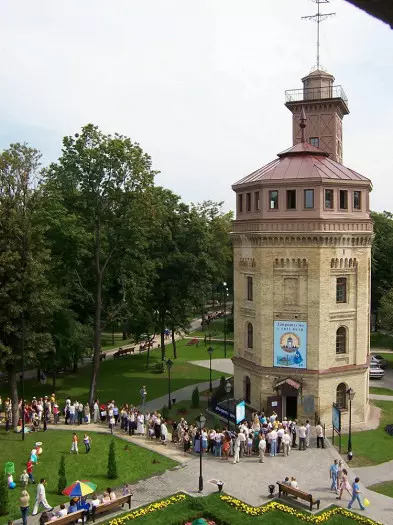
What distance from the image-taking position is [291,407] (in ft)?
97.1

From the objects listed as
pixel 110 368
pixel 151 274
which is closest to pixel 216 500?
pixel 151 274

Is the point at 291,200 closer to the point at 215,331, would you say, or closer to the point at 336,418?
the point at 336,418

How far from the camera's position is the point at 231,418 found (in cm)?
2956

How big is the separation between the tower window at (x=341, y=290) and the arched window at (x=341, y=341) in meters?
1.56

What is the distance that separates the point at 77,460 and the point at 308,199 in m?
17.2

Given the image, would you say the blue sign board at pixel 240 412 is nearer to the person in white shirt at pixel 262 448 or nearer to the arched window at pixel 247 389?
the person in white shirt at pixel 262 448

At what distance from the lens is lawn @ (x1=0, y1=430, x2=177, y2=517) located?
22.2 meters

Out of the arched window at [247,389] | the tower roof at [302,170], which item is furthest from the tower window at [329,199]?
the arched window at [247,389]

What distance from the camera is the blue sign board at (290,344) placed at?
1150 inches

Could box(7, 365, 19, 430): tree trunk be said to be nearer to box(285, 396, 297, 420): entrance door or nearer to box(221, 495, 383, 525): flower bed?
box(221, 495, 383, 525): flower bed

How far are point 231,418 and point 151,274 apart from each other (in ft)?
52.1

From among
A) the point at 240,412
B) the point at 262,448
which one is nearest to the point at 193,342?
the point at 240,412

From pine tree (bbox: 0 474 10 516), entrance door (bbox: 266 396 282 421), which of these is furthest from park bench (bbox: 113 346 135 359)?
pine tree (bbox: 0 474 10 516)

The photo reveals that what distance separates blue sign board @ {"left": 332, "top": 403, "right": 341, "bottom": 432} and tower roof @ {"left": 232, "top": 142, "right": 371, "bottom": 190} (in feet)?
38.3
